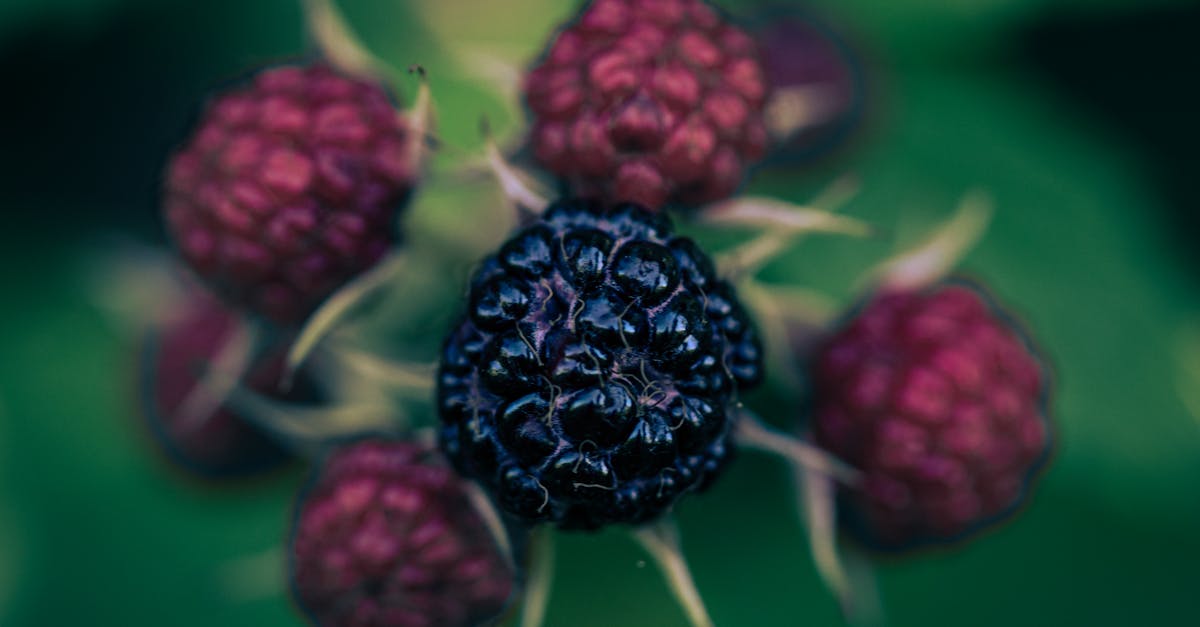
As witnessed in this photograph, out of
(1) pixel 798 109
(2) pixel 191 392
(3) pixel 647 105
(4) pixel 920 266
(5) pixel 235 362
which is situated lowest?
(2) pixel 191 392

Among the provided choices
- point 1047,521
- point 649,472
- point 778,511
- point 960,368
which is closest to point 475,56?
point 649,472

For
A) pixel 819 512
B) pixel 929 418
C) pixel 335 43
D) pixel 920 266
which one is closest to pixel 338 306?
pixel 335 43

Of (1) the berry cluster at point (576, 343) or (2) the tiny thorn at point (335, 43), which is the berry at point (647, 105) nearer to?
(1) the berry cluster at point (576, 343)

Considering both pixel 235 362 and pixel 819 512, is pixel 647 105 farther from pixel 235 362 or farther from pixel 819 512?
pixel 235 362

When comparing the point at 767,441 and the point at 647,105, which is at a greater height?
the point at 647,105

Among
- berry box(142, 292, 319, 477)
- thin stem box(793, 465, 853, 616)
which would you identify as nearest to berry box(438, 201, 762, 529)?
thin stem box(793, 465, 853, 616)
